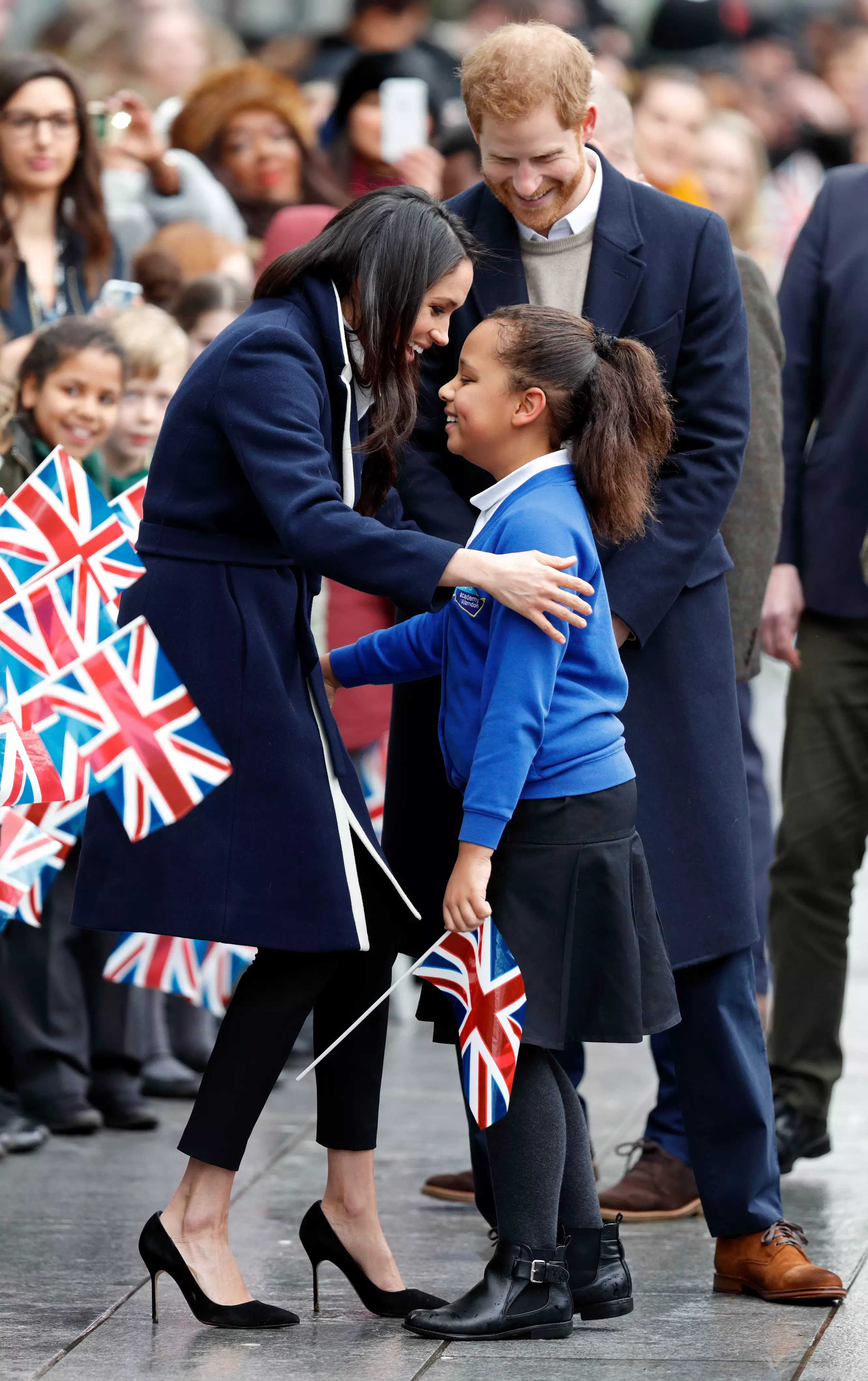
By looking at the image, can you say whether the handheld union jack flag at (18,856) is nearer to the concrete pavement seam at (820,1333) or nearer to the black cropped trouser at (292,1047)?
the black cropped trouser at (292,1047)

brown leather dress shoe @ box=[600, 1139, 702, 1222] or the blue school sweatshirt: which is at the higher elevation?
the blue school sweatshirt

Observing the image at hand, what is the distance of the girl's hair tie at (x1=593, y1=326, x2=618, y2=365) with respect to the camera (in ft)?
11.8

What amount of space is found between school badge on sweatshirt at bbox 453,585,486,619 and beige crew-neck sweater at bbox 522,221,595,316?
697mm

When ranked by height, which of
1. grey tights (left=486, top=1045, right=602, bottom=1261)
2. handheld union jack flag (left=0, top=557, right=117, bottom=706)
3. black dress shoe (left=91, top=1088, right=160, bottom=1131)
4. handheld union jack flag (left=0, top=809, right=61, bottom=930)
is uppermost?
handheld union jack flag (left=0, top=557, right=117, bottom=706)

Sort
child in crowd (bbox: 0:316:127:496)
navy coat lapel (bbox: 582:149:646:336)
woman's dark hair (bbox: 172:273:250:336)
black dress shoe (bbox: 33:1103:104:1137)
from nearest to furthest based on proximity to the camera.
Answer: navy coat lapel (bbox: 582:149:646:336) → black dress shoe (bbox: 33:1103:104:1137) → child in crowd (bbox: 0:316:127:496) → woman's dark hair (bbox: 172:273:250:336)

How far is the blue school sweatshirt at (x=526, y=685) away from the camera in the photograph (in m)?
3.39

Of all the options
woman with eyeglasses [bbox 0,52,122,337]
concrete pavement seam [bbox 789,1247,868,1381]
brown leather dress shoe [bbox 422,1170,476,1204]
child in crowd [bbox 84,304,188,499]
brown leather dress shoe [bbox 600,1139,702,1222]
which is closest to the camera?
concrete pavement seam [bbox 789,1247,868,1381]

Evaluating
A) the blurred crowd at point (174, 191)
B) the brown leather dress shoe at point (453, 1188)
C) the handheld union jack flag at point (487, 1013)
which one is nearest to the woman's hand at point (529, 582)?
the handheld union jack flag at point (487, 1013)

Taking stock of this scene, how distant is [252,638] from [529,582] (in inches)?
18.4

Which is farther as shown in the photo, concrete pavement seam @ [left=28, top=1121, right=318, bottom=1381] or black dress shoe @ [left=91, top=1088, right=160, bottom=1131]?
black dress shoe @ [left=91, top=1088, right=160, bottom=1131]

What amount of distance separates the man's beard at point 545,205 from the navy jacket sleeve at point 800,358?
1.16 m

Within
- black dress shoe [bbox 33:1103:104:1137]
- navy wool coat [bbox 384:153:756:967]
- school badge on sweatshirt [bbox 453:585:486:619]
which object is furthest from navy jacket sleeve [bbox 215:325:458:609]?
black dress shoe [bbox 33:1103:104:1137]

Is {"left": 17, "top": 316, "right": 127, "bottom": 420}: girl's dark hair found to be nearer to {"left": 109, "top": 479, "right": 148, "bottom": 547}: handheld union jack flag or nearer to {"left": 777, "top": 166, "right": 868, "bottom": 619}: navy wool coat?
{"left": 109, "top": 479, "right": 148, "bottom": 547}: handheld union jack flag

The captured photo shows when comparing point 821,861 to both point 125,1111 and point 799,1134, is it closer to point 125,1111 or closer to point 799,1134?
point 799,1134
